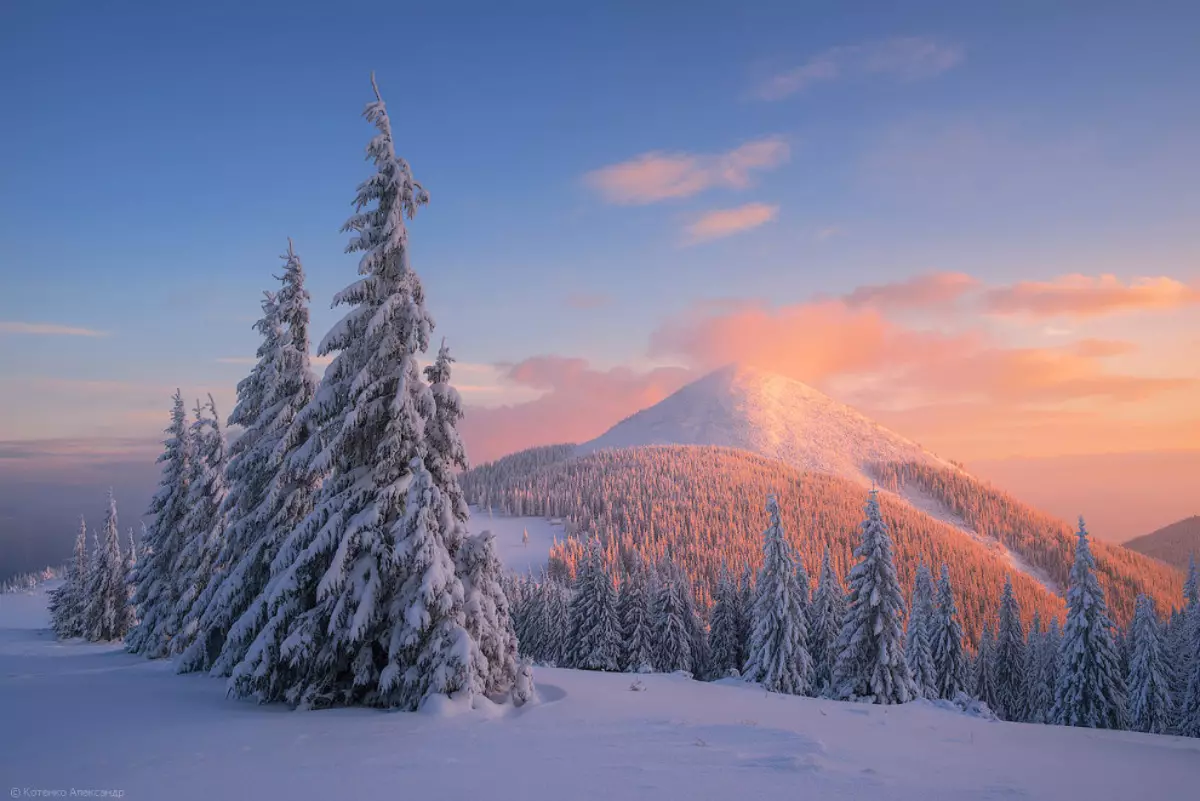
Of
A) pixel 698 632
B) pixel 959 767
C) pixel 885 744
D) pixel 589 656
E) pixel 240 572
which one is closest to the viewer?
pixel 959 767

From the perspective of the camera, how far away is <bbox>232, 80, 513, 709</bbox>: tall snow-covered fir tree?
13.5 m

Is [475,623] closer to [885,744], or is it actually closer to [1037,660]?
[885,744]

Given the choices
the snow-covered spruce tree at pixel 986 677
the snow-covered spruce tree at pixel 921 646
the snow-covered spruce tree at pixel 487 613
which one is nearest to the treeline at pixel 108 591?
the snow-covered spruce tree at pixel 487 613

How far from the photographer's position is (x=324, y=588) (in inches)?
536

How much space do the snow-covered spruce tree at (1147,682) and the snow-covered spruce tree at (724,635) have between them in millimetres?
28567

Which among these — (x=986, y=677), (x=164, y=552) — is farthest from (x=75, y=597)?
(x=986, y=677)

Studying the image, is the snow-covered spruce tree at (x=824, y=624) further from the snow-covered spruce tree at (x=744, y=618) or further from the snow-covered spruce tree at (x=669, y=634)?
the snow-covered spruce tree at (x=669, y=634)

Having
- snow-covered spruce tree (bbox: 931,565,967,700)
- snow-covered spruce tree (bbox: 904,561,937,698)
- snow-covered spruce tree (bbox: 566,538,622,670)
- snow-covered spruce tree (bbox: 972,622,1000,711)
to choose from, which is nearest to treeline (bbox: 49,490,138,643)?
snow-covered spruce tree (bbox: 566,538,622,670)

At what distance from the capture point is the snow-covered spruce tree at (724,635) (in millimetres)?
57656

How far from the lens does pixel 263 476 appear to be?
22.5m

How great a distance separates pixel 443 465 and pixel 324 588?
372 cm

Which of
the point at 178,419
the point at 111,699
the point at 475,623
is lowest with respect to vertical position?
the point at 111,699

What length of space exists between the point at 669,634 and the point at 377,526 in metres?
47.2

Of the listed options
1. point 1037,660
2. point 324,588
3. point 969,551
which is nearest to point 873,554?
point 324,588
